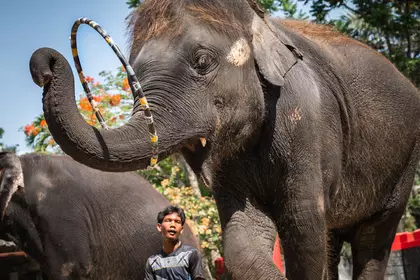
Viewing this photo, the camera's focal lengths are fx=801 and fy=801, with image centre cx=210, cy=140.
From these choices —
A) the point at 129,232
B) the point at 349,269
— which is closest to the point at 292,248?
the point at 129,232

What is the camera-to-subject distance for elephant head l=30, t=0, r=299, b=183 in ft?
12.2

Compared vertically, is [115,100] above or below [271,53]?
above

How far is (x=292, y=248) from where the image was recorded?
14.8 ft

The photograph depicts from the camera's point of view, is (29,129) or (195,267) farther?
(29,129)

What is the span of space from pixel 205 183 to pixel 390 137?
1719 millimetres

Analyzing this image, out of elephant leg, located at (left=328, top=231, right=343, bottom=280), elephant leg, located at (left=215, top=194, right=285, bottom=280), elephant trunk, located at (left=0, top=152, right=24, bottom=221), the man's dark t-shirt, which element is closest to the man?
the man's dark t-shirt

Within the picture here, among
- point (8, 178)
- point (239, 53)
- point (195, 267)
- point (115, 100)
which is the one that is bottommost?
point (195, 267)

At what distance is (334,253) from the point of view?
6.05 meters

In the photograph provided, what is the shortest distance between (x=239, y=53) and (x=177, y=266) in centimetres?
148

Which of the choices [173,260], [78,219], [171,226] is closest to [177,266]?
[173,260]

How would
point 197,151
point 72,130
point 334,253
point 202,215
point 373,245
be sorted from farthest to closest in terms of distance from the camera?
point 202,215, point 334,253, point 373,245, point 197,151, point 72,130

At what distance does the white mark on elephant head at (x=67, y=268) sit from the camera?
6.57 meters

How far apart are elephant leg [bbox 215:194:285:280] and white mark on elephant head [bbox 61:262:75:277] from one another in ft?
7.69

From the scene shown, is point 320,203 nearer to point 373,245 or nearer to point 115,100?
point 373,245
